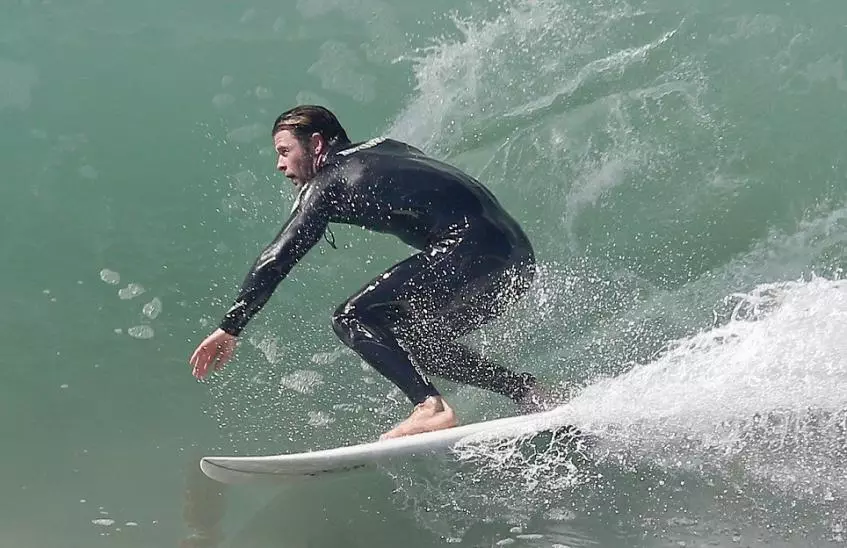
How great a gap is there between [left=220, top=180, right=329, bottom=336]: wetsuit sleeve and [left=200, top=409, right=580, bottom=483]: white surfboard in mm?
524

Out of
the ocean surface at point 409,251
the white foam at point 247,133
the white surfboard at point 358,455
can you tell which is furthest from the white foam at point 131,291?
the white surfboard at point 358,455

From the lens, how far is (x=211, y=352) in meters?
3.46

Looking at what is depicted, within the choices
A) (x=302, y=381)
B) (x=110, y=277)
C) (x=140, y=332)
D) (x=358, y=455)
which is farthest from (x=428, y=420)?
(x=110, y=277)

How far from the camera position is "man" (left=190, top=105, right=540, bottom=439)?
346 cm

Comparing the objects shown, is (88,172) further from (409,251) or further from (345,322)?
(345,322)

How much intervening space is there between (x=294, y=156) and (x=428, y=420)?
1.16 meters

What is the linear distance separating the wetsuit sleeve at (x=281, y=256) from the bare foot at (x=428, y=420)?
0.72 meters

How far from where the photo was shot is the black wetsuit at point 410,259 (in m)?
3.45

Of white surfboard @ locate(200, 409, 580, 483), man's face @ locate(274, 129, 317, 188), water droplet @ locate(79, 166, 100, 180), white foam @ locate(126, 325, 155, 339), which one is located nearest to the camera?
white surfboard @ locate(200, 409, 580, 483)

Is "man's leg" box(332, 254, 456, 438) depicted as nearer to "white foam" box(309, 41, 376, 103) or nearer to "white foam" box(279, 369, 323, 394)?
"white foam" box(279, 369, 323, 394)

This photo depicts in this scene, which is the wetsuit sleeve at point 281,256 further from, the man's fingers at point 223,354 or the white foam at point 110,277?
the white foam at point 110,277

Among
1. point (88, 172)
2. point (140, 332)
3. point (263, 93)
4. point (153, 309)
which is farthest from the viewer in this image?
point (263, 93)

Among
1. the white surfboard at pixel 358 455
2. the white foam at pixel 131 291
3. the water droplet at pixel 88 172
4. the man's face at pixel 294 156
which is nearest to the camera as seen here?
the white surfboard at pixel 358 455

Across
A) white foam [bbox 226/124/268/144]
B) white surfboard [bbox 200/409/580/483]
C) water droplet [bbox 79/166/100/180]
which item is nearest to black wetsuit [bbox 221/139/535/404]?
white surfboard [bbox 200/409/580/483]
